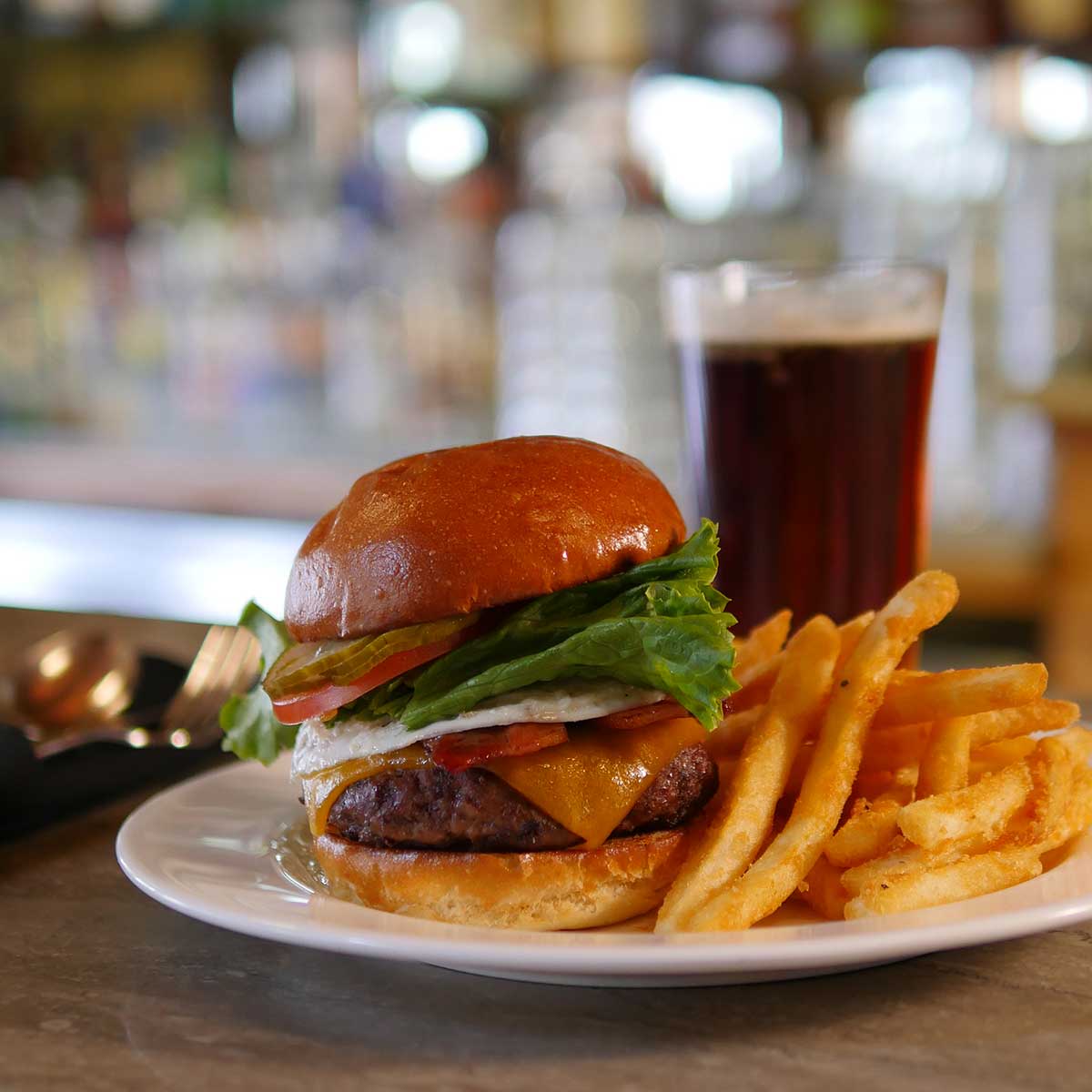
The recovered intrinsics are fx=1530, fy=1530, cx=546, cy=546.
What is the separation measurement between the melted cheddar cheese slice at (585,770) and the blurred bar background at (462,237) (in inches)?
120

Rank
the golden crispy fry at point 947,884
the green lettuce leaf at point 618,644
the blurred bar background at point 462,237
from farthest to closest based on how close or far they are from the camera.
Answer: the blurred bar background at point 462,237, the green lettuce leaf at point 618,644, the golden crispy fry at point 947,884

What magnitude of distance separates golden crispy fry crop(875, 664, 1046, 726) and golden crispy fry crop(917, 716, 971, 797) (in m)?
0.01

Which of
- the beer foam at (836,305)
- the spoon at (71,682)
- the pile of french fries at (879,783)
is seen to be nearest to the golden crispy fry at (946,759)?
the pile of french fries at (879,783)

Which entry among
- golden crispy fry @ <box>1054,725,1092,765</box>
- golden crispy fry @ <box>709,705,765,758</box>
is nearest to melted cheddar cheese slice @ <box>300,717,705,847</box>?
golden crispy fry @ <box>709,705,765,758</box>

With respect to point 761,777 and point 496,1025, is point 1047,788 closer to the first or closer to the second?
point 761,777

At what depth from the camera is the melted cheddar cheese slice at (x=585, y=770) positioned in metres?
1.30

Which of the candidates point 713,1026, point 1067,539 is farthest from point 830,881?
point 1067,539

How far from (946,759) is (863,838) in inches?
4.9

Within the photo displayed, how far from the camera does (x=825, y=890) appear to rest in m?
1.25

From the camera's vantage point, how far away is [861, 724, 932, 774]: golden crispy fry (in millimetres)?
1434

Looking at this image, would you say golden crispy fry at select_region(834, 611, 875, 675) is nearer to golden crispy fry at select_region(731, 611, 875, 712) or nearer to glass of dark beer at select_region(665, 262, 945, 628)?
golden crispy fry at select_region(731, 611, 875, 712)

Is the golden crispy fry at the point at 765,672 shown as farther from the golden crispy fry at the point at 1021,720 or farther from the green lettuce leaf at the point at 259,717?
the green lettuce leaf at the point at 259,717

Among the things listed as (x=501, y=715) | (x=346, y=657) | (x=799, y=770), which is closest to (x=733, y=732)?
(x=799, y=770)

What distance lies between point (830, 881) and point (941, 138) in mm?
3889
